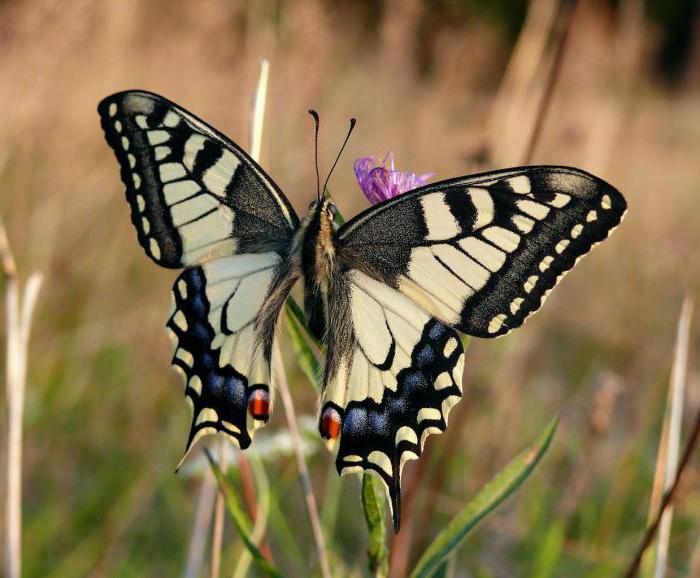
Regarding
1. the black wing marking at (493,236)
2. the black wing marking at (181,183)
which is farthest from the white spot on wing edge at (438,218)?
the black wing marking at (181,183)

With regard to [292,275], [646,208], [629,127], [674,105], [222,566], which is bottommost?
[222,566]

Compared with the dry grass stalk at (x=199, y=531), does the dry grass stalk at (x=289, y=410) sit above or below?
above

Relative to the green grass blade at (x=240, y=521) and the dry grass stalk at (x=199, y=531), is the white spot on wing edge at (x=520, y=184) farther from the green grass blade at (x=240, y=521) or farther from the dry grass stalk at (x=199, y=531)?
the dry grass stalk at (x=199, y=531)

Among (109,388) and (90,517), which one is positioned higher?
(109,388)

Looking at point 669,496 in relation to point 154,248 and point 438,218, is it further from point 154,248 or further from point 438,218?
point 154,248

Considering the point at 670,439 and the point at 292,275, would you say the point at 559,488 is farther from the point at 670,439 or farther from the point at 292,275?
the point at 292,275

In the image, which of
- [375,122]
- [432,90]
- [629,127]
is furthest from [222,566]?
[629,127]

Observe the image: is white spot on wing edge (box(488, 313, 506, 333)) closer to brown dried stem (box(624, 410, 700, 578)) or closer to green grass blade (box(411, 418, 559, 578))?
green grass blade (box(411, 418, 559, 578))
